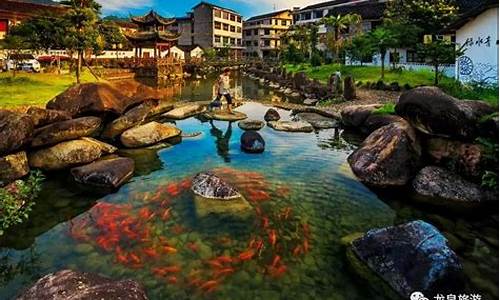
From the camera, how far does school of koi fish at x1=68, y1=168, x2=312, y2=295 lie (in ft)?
23.6

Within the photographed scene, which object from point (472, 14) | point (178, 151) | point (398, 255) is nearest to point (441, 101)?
point (398, 255)

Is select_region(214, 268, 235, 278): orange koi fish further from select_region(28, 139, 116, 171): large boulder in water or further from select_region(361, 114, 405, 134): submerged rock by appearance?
select_region(361, 114, 405, 134): submerged rock

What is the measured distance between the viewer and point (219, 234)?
341 inches

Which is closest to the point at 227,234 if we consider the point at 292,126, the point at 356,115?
the point at 292,126

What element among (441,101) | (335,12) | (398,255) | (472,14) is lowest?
(398,255)

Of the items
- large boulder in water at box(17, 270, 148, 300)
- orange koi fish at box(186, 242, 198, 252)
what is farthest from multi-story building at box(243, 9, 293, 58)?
large boulder in water at box(17, 270, 148, 300)

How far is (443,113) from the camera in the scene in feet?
37.8

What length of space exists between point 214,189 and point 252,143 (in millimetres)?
5511

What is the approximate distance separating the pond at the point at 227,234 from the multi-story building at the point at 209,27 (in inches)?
3252

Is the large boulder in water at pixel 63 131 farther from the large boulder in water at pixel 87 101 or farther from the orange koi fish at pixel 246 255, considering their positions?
the orange koi fish at pixel 246 255

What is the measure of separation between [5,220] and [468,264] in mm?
10326

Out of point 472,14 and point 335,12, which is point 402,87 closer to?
point 472,14

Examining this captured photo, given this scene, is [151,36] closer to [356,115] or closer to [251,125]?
[251,125]

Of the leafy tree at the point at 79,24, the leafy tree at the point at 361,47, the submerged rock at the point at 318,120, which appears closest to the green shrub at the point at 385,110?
the submerged rock at the point at 318,120
